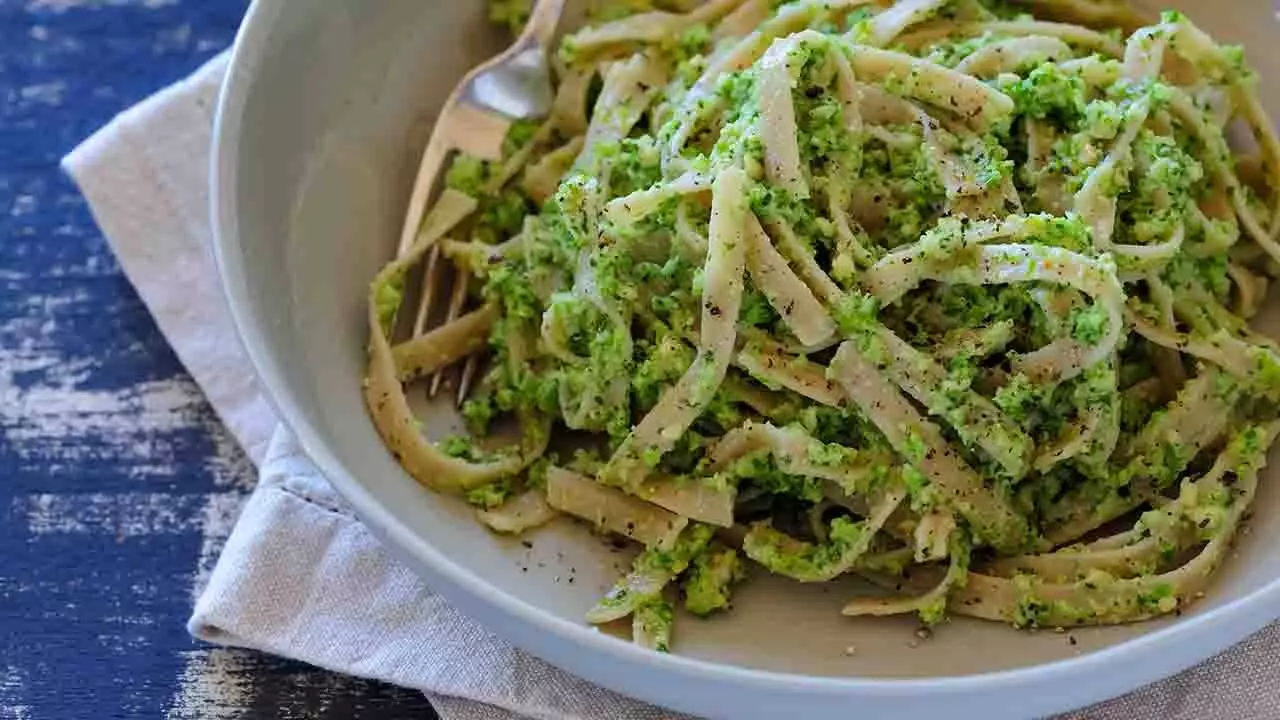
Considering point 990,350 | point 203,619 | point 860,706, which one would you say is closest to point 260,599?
point 203,619

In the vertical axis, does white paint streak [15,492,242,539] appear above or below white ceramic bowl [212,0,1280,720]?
below

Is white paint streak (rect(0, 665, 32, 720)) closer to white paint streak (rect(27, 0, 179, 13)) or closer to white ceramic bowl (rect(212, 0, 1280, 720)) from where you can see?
white ceramic bowl (rect(212, 0, 1280, 720))

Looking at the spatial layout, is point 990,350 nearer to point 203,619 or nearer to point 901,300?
point 901,300

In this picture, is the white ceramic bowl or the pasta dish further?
the pasta dish

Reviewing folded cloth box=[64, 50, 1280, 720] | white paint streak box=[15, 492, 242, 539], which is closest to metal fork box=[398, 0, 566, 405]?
folded cloth box=[64, 50, 1280, 720]

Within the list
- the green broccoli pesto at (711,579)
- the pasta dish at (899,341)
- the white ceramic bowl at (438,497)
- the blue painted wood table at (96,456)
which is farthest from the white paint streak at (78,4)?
the green broccoli pesto at (711,579)

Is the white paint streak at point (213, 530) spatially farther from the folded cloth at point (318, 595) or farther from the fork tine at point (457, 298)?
the fork tine at point (457, 298)

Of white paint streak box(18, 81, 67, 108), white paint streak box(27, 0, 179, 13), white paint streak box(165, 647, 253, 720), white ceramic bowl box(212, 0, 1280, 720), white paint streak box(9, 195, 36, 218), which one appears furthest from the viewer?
white paint streak box(27, 0, 179, 13)
